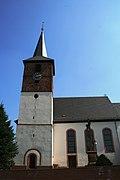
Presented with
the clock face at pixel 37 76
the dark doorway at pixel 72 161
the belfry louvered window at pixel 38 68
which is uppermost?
the belfry louvered window at pixel 38 68

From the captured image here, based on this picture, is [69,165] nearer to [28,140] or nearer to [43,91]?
[28,140]

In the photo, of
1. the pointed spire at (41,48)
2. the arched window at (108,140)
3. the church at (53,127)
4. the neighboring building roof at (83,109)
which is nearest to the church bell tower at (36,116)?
the church at (53,127)

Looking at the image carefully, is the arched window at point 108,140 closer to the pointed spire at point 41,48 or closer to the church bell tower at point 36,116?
the church bell tower at point 36,116

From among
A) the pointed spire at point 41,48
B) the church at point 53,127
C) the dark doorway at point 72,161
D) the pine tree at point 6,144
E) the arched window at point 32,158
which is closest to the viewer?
the pine tree at point 6,144

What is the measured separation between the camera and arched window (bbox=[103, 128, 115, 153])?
24.8 metres

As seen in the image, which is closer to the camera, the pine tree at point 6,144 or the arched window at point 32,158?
the pine tree at point 6,144

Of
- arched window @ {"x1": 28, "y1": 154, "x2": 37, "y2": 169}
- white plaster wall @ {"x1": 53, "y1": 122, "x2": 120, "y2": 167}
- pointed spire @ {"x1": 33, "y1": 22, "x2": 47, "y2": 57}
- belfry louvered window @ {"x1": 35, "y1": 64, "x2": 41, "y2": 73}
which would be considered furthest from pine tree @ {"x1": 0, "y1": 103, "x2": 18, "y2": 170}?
pointed spire @ {"x1": 33, "y1": 22, "x2": 47, "y2": 57}

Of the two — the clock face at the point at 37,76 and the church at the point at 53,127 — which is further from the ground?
the clock face at the point at 37,76

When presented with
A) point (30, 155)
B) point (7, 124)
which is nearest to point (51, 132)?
point (30, 155)

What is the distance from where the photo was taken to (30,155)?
23.1 meters

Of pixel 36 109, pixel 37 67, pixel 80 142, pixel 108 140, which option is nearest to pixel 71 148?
pixel 80 142

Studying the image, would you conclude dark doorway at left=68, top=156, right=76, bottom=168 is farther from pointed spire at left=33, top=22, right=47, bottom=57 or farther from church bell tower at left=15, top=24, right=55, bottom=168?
pointed spire at left=33, top=22, right=47, bottom=57

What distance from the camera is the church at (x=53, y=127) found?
76.9ft

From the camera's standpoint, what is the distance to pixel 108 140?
25.5 m
